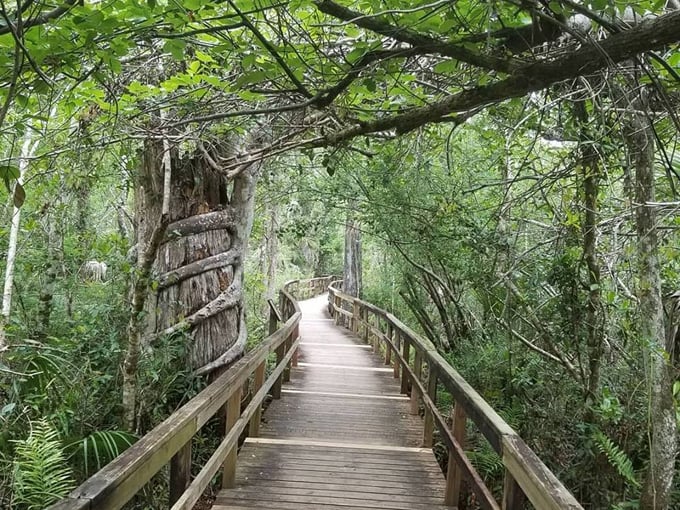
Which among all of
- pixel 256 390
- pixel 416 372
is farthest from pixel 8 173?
pixel 416 372

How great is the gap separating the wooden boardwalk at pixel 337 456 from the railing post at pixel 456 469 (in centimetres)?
13

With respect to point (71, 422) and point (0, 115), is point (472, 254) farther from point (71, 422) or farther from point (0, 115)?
point (0, 115)

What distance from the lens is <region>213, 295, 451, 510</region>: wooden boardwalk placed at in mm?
3211

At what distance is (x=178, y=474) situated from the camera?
7.55 feet

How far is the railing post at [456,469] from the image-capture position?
10.1ft

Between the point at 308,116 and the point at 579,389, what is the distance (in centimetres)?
376

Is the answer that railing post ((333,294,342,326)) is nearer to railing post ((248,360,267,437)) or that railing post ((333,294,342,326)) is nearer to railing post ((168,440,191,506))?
railing post ((248,360,267,437))

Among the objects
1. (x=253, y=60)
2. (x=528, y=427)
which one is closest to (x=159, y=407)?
(x=253, y=60)

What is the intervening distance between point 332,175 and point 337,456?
7.71 ft

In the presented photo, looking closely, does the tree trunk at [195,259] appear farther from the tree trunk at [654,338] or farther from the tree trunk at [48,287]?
the tree trunk at [654,338]

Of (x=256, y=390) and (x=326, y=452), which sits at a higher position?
(x=256, y=390)

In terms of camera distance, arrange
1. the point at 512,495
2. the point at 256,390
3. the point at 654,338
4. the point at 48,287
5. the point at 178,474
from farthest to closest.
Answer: the point at 48,287, the point at 256,390, the point at 654,338, the point at 178,474, the point at 512,495

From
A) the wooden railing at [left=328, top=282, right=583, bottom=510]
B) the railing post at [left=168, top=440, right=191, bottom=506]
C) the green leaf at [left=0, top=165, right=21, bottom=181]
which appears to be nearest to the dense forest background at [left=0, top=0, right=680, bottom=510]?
the green leaf at [left=0, top=165, right=21, bottom=181]

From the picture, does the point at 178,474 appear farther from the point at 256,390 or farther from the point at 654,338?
the point at 654,338
